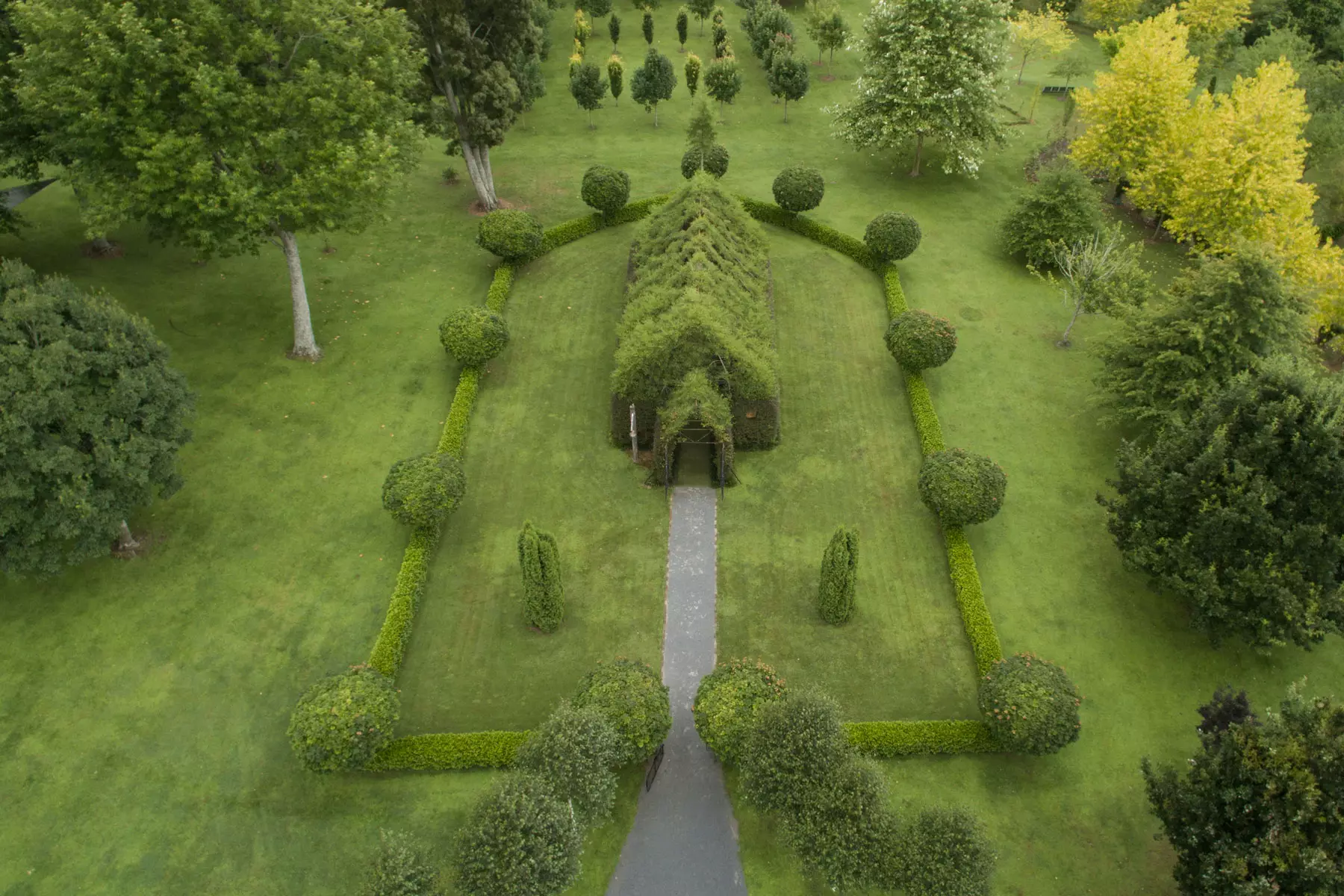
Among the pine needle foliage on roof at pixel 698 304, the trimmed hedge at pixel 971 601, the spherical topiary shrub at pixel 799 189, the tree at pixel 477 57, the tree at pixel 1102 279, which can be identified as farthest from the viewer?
the spherical topiary shrub at pixel 799 189

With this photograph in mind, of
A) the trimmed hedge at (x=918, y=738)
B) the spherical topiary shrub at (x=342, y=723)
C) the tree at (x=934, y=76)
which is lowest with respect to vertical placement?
the trimmed hedge at (x=918, y=738)

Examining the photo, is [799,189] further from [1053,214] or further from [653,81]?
[653,81]

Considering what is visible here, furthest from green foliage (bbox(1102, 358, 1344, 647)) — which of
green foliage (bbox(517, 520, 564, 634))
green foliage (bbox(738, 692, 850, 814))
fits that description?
green foliage (bbox(517, 520, 564, 634))

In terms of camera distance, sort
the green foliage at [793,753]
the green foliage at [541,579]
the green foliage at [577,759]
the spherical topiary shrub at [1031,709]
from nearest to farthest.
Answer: the green foliage at [793,753] → the green foliage at [577,759] → the spherical topiary shrub at [1031,709] → the green foliage at [541,579]

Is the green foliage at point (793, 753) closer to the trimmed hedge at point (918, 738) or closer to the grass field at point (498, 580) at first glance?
the grass field at point (498, 580)

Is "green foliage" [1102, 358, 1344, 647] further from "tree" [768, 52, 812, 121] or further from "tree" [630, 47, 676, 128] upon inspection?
"tree" [630, 47, 676, 128]

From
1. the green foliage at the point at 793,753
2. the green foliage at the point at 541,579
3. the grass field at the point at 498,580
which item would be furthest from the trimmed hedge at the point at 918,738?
the green foliage at the point at 541,579
